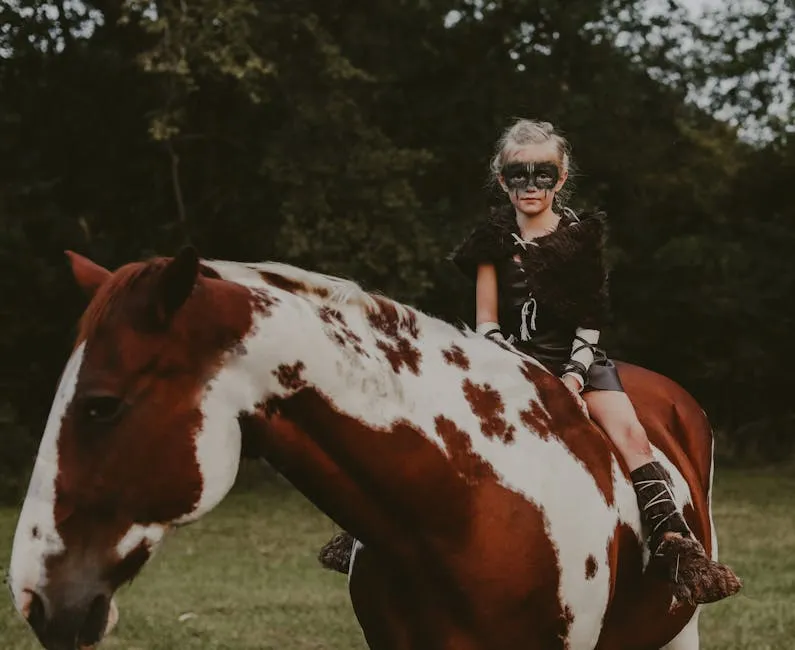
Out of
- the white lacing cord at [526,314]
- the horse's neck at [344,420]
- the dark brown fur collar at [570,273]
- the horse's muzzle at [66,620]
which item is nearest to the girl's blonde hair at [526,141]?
the dark brown fur collar at [570,273]

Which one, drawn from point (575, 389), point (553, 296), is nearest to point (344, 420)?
point (575, 389)

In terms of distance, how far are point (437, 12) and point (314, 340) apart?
24.4 m

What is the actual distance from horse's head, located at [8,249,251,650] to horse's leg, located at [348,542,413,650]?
0.70 m

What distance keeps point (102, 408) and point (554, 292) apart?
1730 mm

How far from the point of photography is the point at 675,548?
354cm

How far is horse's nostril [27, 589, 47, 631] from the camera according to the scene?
98.2 inches

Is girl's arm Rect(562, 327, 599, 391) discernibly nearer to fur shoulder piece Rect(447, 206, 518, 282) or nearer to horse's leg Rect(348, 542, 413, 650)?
fur shoulder piece Rect(447, 206, 518, 282)

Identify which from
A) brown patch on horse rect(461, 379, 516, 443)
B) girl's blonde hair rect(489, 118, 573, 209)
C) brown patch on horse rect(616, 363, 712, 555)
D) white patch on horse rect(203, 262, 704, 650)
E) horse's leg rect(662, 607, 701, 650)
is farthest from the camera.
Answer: horse's leg rect(662, 607, 701, 650)

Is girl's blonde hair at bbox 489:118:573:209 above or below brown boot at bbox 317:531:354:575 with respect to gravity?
above

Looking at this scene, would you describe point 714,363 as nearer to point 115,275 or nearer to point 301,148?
point 301,148

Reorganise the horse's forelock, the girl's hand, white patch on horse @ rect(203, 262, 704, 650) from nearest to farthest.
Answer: the horse's forelock < white patch on horse @ rect(203, 262, 704, 650) < the girl's hand

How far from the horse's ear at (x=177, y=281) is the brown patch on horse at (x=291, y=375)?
11.5 inches

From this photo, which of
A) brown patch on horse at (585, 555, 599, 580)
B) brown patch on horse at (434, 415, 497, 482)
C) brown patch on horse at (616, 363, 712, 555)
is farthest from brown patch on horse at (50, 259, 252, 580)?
brown patch on horse at (616, 363, 712, 555)

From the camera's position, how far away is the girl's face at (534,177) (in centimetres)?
400
